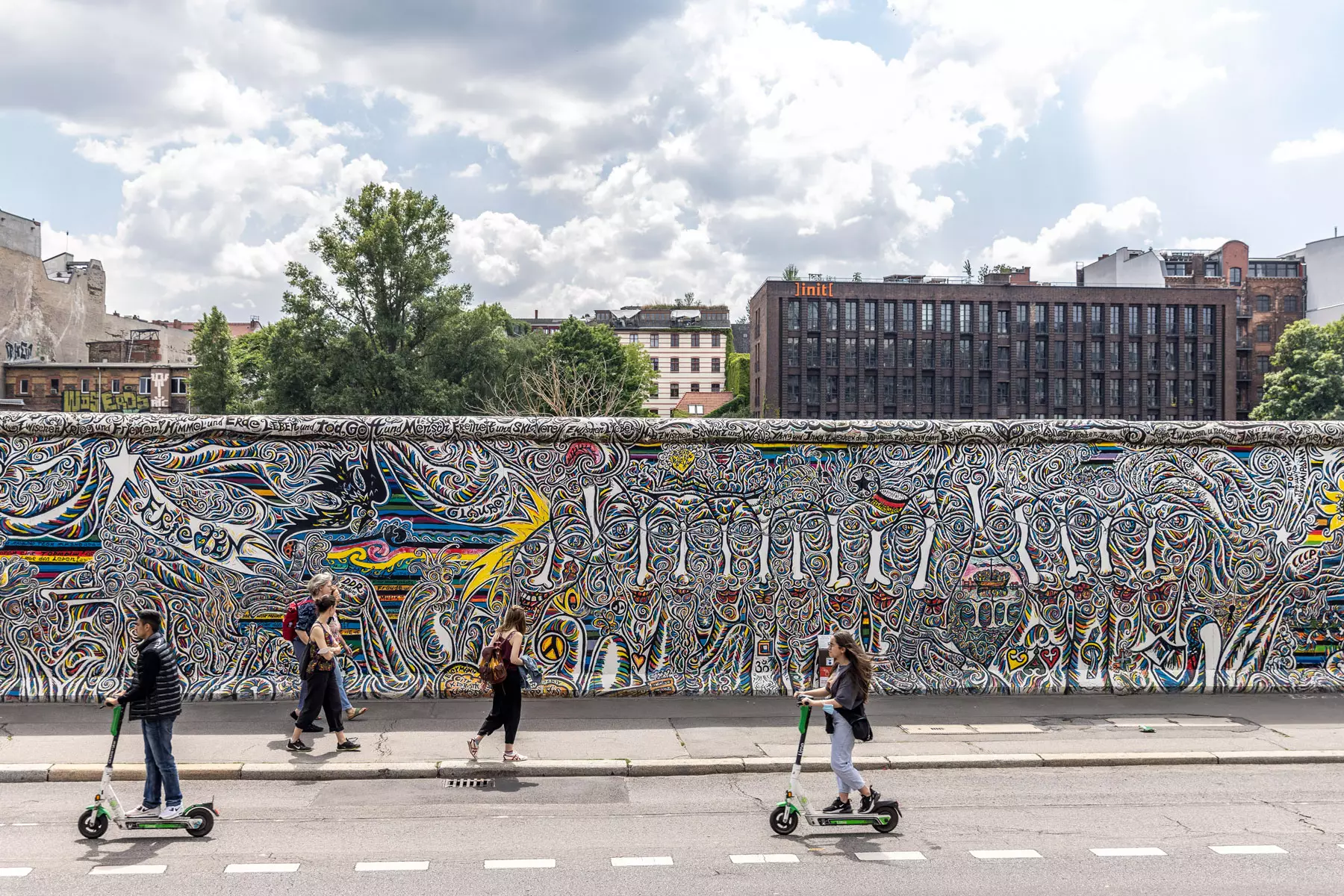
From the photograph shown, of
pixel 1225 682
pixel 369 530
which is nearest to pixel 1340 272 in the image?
pixel 1225 682

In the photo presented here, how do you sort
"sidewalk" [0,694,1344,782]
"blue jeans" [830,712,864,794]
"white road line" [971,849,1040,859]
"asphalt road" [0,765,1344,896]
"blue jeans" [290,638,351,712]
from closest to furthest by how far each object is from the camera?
"asphalt road" [0,765,1344,896] < "white road line" [971,849,1040,859] < "blue jeans" [830,712,864,794] < "sidewalk" [0,694,1344,782] < "blue jeans" [290,638,351,712]

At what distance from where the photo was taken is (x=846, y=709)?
7.68 m

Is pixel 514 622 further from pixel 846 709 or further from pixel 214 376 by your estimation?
pixel 214 376

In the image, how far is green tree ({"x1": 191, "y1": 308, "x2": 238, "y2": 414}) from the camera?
58.4 meters

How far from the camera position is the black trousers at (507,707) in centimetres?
934

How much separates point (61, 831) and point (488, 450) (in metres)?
5.49

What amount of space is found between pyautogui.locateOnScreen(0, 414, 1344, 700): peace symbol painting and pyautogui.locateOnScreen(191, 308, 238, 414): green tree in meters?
49.3

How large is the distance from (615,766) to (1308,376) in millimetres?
76917

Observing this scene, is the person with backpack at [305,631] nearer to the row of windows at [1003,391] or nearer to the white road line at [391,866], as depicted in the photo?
the white road line at [391,866]

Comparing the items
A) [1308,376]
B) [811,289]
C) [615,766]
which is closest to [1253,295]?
[1308,376]

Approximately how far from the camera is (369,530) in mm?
11555

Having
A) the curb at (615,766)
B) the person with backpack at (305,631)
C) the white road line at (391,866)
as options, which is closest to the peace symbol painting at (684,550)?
the person with backpack at (305,631)

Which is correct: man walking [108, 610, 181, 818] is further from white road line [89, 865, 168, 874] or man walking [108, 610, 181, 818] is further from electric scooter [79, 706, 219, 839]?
white road line [89, 865, 168, 874]

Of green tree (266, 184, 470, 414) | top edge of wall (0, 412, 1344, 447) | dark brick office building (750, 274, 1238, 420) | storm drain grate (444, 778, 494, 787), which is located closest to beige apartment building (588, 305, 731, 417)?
dark brick office building (750, 274, 1238, 420)
